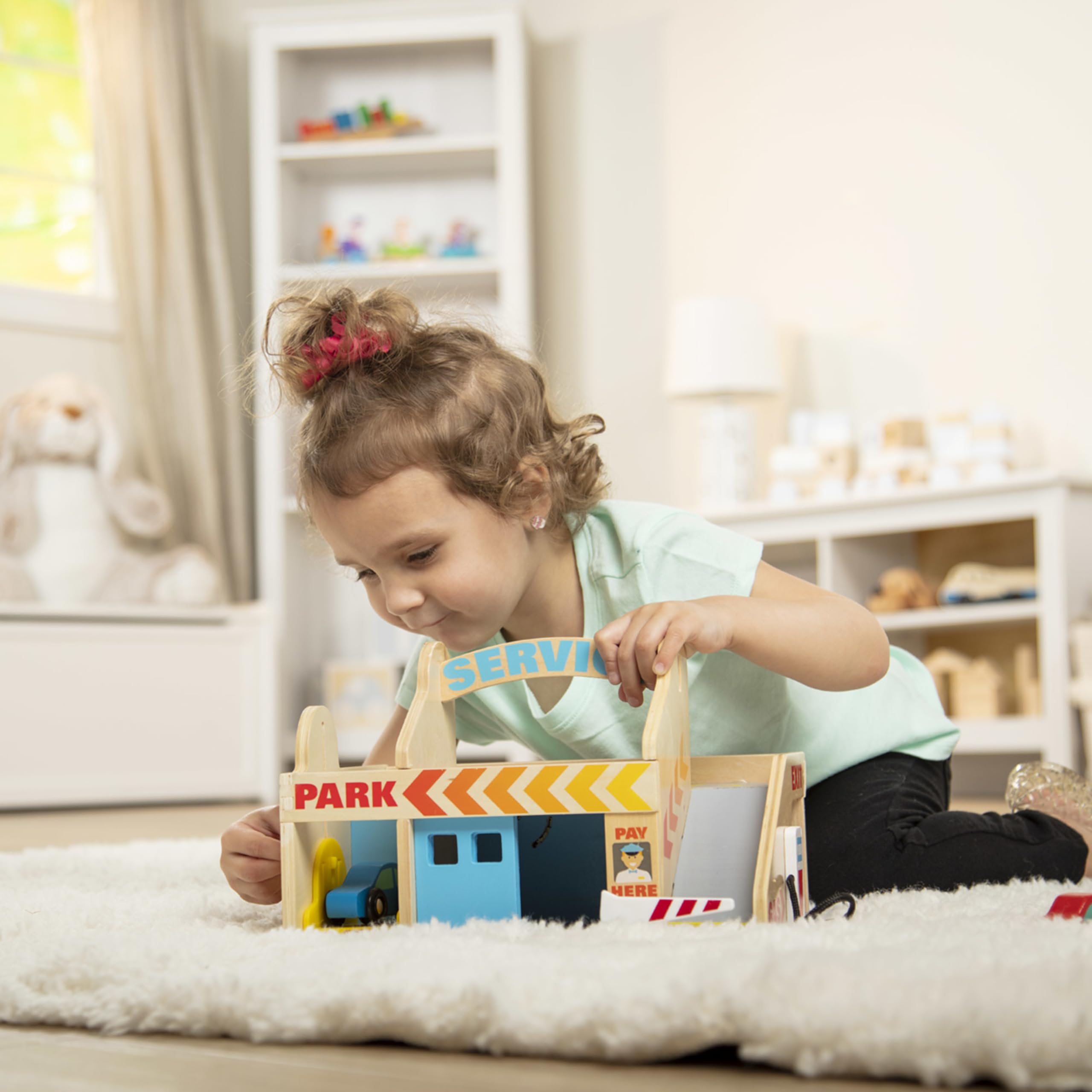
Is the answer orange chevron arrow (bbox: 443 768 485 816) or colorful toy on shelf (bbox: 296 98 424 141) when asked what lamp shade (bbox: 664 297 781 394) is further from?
orange chevron arrow (bbox: 443 768 485 816)

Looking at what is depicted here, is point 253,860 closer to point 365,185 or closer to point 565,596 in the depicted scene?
point 565,596

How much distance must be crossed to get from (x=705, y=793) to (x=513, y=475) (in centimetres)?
27

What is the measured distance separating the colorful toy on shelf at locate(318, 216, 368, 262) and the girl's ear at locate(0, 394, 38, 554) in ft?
2.55

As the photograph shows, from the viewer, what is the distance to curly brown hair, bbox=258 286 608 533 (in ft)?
2.83

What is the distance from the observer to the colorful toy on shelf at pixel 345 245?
2.82m

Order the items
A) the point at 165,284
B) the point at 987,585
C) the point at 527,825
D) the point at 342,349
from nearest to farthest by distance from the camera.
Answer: the point at 527,825
the point at 342,349
the point at 987,585
the point at 165,284

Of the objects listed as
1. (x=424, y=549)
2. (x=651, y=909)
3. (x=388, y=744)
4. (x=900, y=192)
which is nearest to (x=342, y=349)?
(x=424, y=549)

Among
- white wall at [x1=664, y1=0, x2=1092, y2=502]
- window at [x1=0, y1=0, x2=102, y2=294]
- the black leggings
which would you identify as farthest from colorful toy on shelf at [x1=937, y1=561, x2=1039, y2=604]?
window at [x1=0, y1=0, x2=102, y2=294]

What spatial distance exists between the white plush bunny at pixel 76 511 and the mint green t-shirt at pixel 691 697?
1559 millimetres

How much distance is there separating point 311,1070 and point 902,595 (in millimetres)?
1832

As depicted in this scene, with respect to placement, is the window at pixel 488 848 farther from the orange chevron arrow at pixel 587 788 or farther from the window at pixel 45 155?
the window at pixel 45 155

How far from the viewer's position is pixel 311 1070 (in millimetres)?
478

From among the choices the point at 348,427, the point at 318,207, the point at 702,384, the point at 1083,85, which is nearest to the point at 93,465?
the point at 318,207

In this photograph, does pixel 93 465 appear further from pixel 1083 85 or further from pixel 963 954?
pixel 963 954
